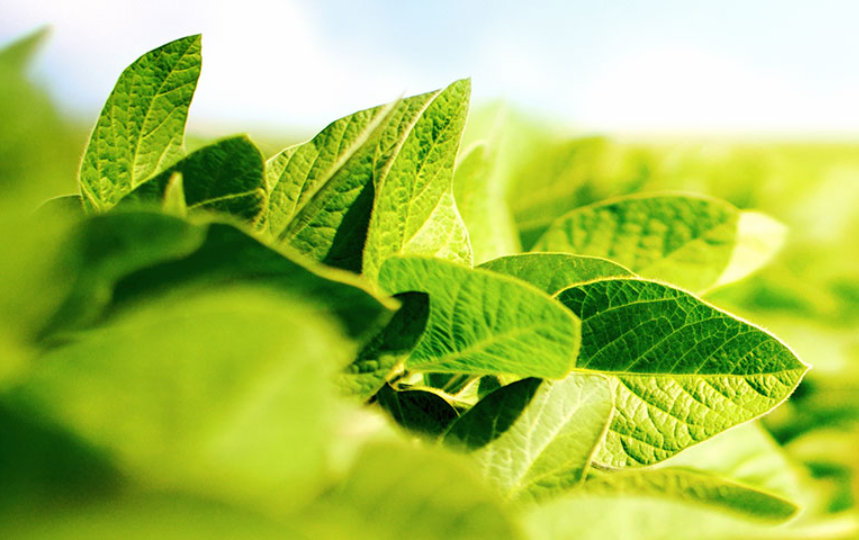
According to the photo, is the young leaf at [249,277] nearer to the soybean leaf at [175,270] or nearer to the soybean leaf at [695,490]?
the soybean leaf at [175,270]

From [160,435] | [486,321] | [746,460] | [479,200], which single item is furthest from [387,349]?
[746,460]

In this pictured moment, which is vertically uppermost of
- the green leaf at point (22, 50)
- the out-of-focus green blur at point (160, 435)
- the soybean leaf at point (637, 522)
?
the green leaf at point (22, 50)

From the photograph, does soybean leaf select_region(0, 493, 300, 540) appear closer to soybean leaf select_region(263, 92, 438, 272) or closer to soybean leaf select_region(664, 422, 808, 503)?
soybean leaf select_region(263, 92, 438, 272)

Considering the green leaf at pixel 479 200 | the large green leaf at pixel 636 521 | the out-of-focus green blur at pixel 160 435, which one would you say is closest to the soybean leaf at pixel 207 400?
the out-of-focus green blur at pixel 160 435

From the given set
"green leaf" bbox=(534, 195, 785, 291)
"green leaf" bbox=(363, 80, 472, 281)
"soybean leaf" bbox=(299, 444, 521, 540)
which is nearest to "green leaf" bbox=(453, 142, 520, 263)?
"green leaf" bbox=(534, 195, 785, 291)

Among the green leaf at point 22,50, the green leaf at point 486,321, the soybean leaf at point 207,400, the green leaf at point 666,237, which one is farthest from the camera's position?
the green leaf at point 666,237

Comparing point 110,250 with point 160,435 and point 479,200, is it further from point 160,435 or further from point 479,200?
point 479,200

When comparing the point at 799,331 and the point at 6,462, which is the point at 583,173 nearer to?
the point at 799,331
